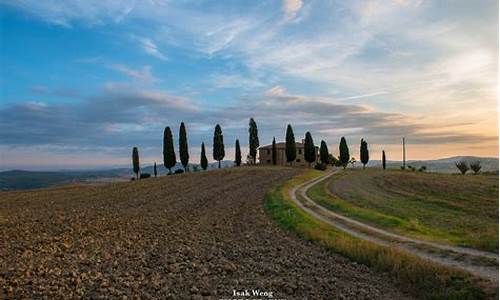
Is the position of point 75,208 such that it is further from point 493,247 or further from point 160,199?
point 493,247

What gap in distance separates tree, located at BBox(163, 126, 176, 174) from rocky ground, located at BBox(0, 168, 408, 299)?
177ft

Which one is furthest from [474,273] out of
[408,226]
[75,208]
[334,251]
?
[75,208]

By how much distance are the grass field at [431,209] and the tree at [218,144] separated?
40211 millimetres

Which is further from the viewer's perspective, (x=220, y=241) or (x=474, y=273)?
(x=220, y=241)

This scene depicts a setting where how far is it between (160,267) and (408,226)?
13.6 m

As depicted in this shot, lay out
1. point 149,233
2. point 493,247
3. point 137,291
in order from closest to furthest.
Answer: point 137,291 < point 493,247 < point 149,233

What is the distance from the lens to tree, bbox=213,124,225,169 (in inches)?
3492

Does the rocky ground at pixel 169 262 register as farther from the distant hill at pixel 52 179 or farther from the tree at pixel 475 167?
the tree at pixel 475 167

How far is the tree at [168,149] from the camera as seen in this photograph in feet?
255

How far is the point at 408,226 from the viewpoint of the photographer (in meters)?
20.3

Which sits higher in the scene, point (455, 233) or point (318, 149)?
point (318, 149)

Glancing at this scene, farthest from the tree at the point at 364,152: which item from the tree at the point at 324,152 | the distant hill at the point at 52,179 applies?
the distant hill at the point at 52,179

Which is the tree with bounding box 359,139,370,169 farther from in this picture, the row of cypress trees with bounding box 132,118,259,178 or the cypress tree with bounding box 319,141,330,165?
the row of cypress trees with bounding box 132,118,259,178

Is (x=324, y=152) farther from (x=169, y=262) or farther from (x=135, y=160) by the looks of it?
(x=169, y=262)
